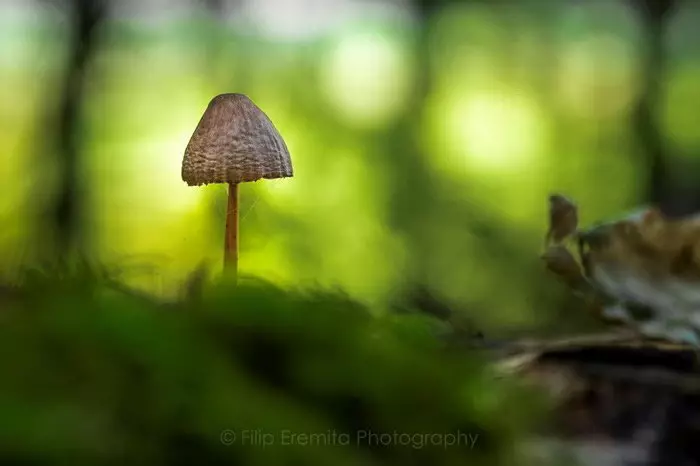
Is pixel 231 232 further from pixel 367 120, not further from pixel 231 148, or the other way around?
pixel 367 120

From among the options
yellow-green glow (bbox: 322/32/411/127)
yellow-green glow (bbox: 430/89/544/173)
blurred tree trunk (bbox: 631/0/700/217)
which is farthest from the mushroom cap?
blurred tree trunk (bbox: 631/0/700/217)

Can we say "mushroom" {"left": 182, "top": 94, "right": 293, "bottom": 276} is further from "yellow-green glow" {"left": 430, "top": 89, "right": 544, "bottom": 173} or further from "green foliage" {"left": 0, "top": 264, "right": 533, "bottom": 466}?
"yellow-green glow" {"left": 430, "top": 89, "right": 544, "bottom": 173}

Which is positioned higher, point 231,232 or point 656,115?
point 656,115

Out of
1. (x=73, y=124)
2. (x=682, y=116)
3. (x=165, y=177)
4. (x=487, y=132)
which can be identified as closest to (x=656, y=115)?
(x=682, y=116)

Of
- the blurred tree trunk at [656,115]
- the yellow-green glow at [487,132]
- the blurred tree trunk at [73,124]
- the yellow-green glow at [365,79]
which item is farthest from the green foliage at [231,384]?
the blurred tree trunk at [656,115]

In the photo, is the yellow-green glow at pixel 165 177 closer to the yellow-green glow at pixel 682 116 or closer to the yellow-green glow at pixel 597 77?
the yellow-green glow at pixel 597 77

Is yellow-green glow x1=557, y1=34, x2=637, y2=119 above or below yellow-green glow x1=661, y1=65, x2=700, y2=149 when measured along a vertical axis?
above

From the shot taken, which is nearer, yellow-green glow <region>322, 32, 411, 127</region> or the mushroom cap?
the mushroom cap

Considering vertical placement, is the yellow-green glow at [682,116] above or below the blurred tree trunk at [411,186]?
above
